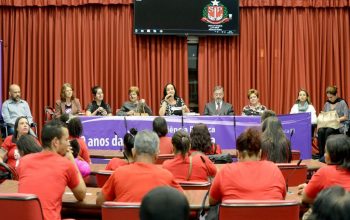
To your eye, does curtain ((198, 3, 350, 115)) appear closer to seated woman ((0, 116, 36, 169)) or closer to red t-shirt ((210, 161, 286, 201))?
seated woman ((0, 116, 36, 169))

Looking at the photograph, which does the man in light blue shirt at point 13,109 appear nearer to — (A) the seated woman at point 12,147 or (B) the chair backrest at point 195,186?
(A) the seated woman at point 12,147

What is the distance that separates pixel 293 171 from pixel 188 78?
6.97 meters

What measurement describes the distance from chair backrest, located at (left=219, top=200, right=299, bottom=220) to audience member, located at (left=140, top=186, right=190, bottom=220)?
1.38 m

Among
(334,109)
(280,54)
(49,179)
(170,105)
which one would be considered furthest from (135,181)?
(280,54)

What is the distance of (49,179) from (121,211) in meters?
0.62

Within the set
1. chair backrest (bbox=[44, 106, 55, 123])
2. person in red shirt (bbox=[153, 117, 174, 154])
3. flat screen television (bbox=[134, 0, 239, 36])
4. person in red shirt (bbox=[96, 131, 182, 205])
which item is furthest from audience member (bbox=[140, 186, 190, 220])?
flat screen television (bbox=[134, 0, 239, 36])

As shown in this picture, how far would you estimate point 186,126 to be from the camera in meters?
8.84

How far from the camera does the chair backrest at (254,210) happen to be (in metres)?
3.07

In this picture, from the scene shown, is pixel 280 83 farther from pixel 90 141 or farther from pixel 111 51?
pixel 90 141

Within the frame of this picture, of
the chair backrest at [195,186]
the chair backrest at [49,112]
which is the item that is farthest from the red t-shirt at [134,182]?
the chair backrest at [49,112]

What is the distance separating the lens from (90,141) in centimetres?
889

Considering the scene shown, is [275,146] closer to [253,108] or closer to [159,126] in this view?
[159,126]

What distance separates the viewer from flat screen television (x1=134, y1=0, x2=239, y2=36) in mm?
10969

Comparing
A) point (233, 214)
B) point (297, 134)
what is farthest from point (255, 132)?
point (297, 134)
